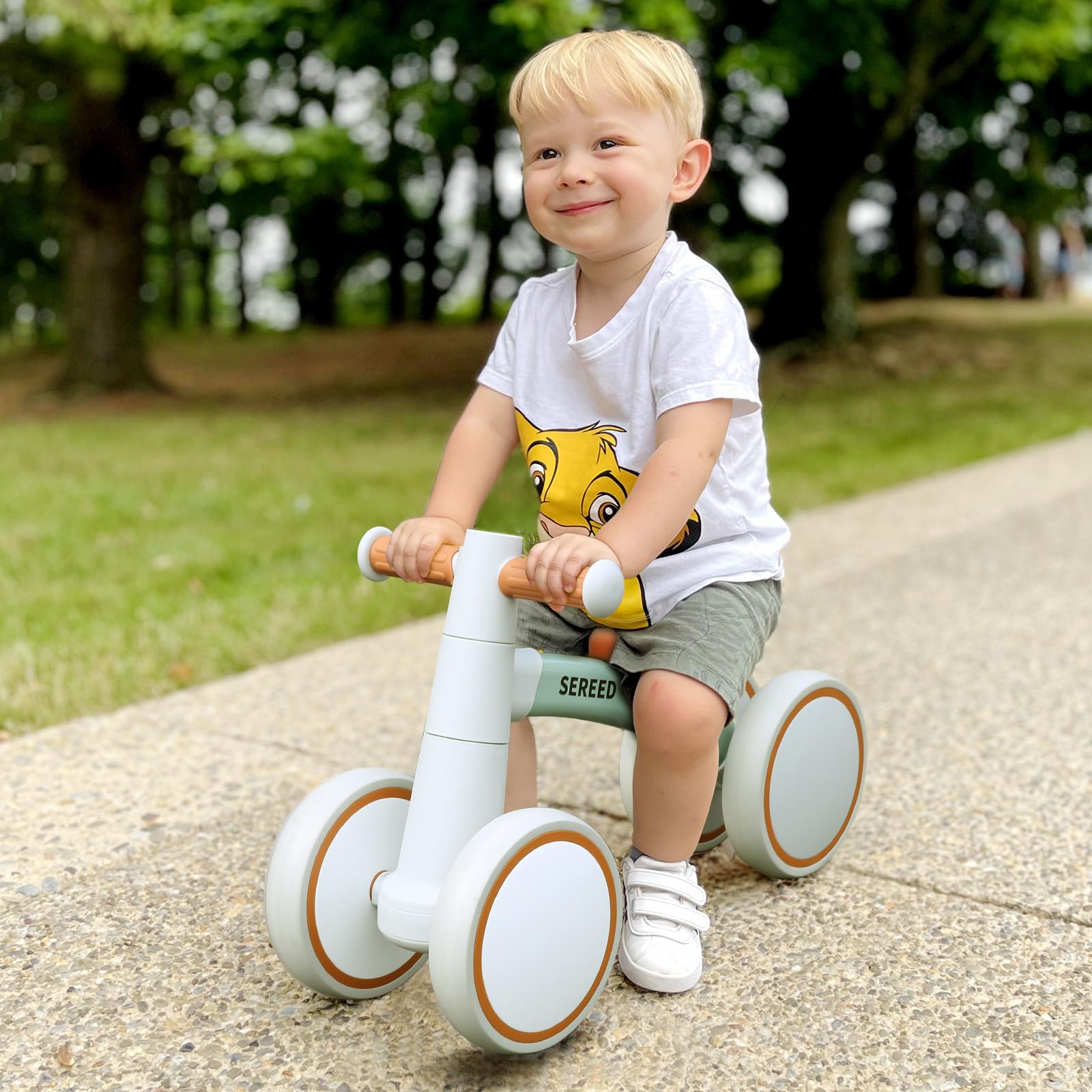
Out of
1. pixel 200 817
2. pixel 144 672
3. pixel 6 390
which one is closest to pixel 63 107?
pixel 6 390

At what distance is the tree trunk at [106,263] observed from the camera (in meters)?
13.4

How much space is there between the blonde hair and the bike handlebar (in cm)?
68

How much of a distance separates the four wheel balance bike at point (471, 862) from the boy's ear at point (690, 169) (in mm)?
643

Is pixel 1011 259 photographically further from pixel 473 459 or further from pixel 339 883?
pixel 339 883

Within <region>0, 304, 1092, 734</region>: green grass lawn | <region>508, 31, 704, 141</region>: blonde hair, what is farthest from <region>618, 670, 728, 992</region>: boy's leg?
<region>508, 31, 704, 141</region>: blonde hair

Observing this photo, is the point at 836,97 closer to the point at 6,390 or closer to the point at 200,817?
the point at 6,390

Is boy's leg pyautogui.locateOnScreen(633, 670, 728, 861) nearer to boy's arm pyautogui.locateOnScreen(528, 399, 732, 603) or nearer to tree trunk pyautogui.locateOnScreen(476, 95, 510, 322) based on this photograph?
boy's arm pyautogui.locateOnScreen(528, 399, 732, 603)

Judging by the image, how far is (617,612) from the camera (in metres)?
2.12

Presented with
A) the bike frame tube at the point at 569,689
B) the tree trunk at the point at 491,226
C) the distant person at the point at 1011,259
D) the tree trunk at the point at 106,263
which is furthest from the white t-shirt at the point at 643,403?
the tree trunk at the point at 491,226

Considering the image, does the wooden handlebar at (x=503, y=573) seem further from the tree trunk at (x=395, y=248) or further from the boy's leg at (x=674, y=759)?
the tree trunk at (x=395, y=248)

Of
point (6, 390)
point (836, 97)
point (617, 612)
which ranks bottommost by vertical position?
point (6, 390)

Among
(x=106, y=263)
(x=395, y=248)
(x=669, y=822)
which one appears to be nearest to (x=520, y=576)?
(x=669, y=822)

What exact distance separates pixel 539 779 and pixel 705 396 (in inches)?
48.1

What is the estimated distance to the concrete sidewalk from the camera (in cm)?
180
